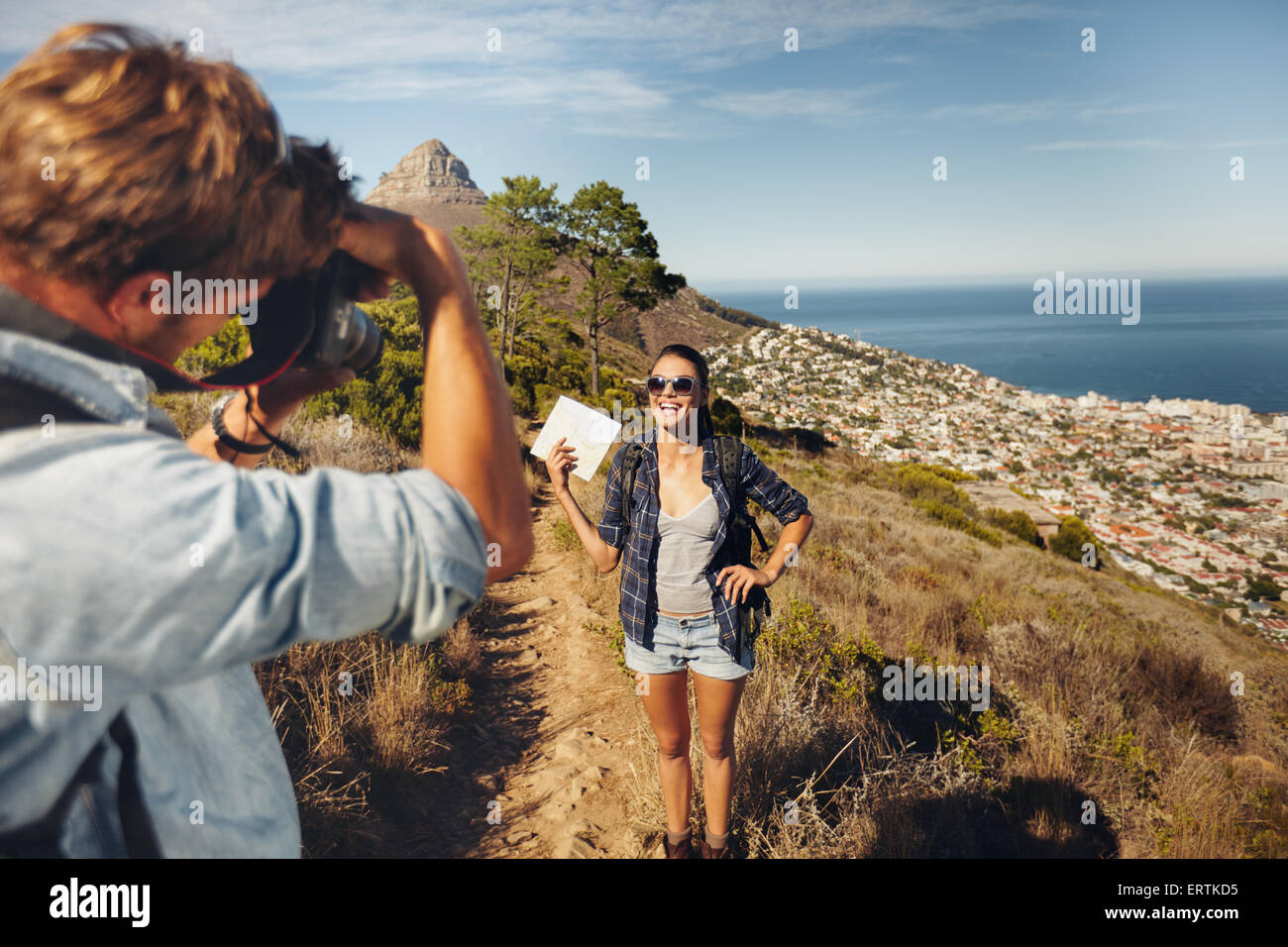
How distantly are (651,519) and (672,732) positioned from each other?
2.87 feet

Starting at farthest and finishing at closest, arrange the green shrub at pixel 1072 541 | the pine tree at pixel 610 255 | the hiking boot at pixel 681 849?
1. the pine tree at pixel 610 255
2. the green shrub at pixel 1072 541
3. the hiking boot at pixel 681 849

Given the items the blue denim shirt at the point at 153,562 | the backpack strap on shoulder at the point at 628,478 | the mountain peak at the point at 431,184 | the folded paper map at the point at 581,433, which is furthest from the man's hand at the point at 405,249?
the mountain peak at the point at 431,184

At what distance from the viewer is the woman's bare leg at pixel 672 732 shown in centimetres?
242

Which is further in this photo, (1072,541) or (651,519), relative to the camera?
(1072,541)

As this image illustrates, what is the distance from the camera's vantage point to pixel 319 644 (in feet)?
11.3

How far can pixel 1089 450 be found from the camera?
28.5 meters

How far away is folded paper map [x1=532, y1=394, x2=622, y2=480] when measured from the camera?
78.5 inches

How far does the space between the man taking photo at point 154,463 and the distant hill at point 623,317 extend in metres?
13.8

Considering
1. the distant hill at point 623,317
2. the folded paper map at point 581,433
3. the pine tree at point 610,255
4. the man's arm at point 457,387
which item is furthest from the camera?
the distant hill at point 623,317

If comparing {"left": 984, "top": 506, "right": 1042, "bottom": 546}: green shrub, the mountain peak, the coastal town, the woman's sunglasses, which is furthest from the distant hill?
{"left": 984, "top": 506, "right": 1042, "bottom": 546}: green shrub

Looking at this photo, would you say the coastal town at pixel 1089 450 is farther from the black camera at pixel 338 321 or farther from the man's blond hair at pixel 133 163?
the man's blond hair at pixel 133 163

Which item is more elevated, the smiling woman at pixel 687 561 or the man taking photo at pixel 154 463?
the man taking photo at pixel 154 463


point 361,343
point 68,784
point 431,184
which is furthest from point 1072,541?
point 431,184

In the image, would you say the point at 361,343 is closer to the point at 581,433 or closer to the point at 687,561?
the point at 581,433
